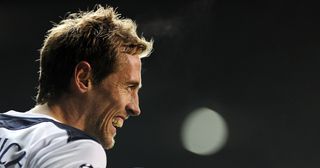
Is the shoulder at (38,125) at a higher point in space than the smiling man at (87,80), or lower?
lower

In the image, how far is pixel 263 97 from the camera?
166 inches

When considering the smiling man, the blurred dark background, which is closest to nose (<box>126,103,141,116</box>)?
the smiling man

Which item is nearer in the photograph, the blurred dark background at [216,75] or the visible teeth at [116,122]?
the visible teeth at [116,122]

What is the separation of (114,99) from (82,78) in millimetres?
38

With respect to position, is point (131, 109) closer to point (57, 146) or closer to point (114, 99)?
point (114, 99)

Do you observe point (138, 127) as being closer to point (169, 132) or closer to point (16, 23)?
point (169, 132)

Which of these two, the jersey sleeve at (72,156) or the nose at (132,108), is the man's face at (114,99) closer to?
the nose at (132,108)

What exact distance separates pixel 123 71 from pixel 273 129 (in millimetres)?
3795

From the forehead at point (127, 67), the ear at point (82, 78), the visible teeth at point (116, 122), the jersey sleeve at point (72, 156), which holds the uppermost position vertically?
the forehead at point (127, 67)

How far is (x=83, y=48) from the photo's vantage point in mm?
524

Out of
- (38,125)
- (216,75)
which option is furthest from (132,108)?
(216,75)

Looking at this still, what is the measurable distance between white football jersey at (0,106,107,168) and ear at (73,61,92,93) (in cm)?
6

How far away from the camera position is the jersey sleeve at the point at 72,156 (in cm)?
38

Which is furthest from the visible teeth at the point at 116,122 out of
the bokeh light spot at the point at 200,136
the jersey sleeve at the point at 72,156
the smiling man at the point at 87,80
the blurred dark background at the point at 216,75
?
A: the bokeh light spot at the point at 200,136
